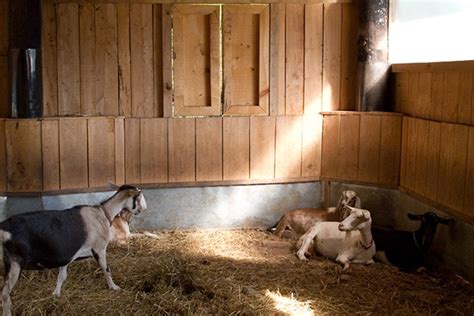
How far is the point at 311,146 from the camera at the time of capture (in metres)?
8.38

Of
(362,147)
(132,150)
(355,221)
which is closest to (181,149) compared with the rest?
(132,150)

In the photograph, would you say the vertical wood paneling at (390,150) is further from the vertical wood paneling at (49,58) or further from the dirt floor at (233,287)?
the vertical wood paneling at (49,58)

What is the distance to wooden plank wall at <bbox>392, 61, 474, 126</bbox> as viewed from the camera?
6234 mm

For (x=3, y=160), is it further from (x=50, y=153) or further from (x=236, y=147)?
(x=236, y=147)

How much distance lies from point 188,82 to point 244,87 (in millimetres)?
717

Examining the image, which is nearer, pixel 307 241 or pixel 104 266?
pixel 104 266

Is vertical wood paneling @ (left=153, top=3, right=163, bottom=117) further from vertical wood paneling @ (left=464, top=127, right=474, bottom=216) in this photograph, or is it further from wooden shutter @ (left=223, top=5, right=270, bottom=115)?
vertical wood paneling @ (left=464, top=127, right=474, bottom=216)

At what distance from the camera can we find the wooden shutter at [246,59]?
8.00 metres

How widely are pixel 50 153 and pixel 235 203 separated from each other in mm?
2334

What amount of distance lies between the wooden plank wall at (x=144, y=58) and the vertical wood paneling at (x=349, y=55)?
1 cm

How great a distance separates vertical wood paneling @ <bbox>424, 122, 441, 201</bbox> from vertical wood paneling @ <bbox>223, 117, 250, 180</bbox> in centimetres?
227

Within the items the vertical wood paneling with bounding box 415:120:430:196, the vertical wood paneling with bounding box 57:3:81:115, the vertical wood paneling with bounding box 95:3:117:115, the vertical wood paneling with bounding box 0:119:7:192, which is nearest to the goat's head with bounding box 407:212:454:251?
the vertical wood paneling with bounding box 415:120:430:196

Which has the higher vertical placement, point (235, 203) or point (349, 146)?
point (349, 146)

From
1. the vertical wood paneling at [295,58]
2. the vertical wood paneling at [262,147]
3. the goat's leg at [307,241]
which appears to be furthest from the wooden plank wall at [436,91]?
the goat's leg at [307,241]
